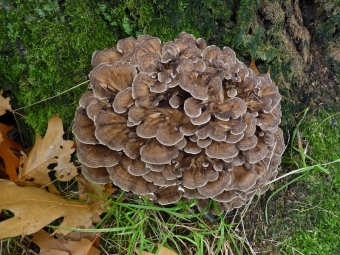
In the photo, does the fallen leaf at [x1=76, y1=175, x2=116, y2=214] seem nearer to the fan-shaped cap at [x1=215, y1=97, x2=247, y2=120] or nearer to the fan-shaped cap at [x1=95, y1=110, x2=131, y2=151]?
the fan-shaped cap at [x1=95, y1=110, x2=131, y2=151]

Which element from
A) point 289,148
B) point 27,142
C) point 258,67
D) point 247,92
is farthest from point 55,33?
point 289,148

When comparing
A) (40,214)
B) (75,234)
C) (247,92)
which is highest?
(247,92)

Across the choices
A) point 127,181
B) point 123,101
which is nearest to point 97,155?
point 127,181

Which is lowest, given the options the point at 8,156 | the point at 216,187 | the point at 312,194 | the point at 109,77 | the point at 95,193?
the point at 312,194

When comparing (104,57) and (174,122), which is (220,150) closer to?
(174,122)

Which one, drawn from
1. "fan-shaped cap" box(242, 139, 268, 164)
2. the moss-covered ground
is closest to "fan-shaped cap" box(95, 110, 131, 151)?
the moss-covered ground

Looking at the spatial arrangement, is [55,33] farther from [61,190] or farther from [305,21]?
[305,21]

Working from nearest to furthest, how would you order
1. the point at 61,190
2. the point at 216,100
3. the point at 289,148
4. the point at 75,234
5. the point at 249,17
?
1. the point at 216,100
2. the point at 75,234
3. the point at 61,190
4. the point at 249,17
5. the point at 289,148
